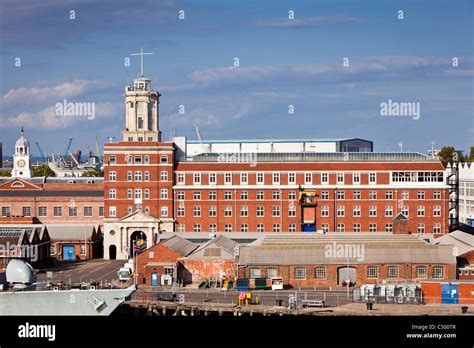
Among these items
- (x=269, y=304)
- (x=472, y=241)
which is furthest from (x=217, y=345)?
(x=472, y=241)

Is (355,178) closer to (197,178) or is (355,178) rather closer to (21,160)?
(197,178)

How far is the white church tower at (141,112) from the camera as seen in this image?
96562 millimetres

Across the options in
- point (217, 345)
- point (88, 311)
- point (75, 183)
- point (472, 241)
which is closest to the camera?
point (217, 345)

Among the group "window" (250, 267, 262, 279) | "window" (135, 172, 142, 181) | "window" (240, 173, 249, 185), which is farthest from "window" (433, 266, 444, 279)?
"window" (135, 172, 142, 181)

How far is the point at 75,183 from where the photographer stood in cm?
10325

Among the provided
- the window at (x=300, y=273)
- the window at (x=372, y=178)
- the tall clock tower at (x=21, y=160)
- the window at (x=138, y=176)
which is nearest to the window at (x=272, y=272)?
the window at (x=300, y=273)

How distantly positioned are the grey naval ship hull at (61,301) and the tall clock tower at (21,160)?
81.4 meters

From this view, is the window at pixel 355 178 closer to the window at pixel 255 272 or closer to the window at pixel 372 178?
the window at pixel 372 178

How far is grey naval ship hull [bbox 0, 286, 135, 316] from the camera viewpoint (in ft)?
205

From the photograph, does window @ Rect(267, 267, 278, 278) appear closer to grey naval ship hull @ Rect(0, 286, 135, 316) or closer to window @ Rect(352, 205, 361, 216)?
grey naval ship hull @ Rect(0, 286, 135, 316)

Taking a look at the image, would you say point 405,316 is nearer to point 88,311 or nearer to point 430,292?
point 430,292

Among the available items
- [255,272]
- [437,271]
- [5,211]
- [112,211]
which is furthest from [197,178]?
[437,271]

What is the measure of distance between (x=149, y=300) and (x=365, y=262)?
1713 centimetres

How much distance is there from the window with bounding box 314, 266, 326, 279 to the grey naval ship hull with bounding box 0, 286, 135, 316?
1661 centimetres
